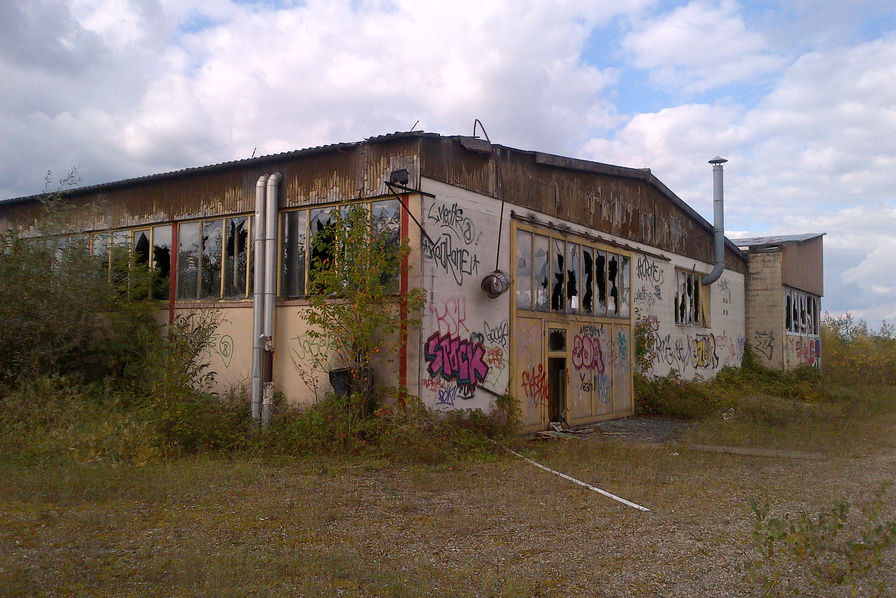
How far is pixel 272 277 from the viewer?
11906 millimetres

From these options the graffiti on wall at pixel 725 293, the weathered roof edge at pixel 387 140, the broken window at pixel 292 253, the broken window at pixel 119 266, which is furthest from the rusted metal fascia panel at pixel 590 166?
the broken window at pixel 119 266

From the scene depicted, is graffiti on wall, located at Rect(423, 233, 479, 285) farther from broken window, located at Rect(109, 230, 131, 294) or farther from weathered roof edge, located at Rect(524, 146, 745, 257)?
broken window, located at Rect(109, 230, 131, 294)

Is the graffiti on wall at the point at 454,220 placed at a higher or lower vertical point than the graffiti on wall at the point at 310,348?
higher

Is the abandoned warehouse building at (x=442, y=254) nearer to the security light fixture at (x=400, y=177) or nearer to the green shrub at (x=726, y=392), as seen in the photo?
the security light fixture at (x=400, y=177)

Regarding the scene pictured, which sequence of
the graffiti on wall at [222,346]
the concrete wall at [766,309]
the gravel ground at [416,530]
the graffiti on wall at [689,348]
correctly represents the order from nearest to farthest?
the gravel ground at [416,530]
the graffiti on wall at [222,346]
the graffiti on wall at [689,348]
the concrete wall at [766,309]

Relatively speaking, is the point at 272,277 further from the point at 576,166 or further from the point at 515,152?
the point at 576,166

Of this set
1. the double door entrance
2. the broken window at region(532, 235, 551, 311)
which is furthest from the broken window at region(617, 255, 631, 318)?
the broken window at region(532, 235, 551, 311)

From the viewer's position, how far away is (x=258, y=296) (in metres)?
11.9

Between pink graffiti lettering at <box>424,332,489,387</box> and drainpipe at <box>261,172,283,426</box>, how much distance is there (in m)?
2.60

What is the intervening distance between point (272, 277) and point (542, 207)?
5.17 m

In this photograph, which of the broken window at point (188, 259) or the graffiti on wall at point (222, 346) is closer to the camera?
the graffiti on wall at point (222, 346)

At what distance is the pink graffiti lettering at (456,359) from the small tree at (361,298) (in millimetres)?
582

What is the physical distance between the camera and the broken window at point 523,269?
1290 cm

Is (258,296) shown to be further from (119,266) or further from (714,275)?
(714,275)
